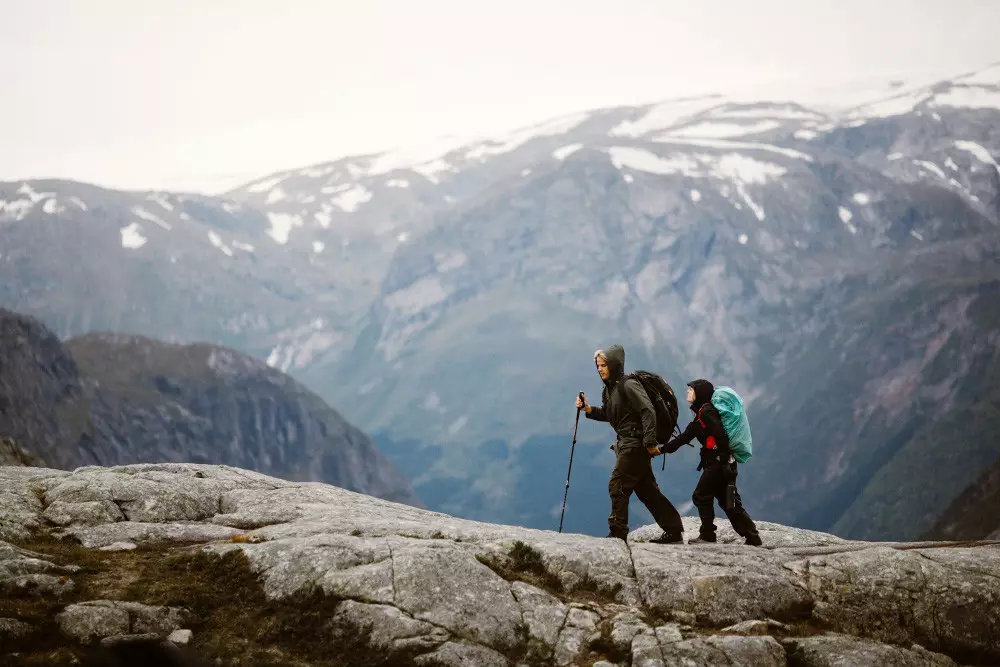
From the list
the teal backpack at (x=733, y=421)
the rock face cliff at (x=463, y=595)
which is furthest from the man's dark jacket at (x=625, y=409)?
the rock face cliff at (x=463, y=595)

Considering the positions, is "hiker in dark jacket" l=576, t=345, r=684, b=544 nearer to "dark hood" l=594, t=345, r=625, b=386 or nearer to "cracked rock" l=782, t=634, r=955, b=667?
"dark hood" l=594, t=345, r=625, b=386

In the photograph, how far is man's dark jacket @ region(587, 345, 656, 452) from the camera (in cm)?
2317

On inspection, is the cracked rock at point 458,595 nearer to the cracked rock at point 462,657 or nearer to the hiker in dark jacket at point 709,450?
the cracked rock at point 462,657

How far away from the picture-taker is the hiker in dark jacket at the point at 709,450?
923 inches

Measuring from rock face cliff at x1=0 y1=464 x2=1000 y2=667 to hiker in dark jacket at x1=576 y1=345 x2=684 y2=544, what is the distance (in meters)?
1.23

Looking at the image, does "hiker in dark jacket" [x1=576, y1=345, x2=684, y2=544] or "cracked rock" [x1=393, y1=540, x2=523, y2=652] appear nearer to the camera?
"cracked rock" [x1=393, y1=540, x2=523, y2=652]

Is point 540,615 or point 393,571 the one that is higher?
point 393,571

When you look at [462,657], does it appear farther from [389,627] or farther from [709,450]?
[709,450]

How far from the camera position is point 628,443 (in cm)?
2339

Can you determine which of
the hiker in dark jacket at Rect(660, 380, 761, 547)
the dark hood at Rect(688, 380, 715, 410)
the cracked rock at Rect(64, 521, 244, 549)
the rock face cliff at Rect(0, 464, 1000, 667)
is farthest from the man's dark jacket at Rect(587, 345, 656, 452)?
the cracked rock at Rect(64, 521, 244, 549)

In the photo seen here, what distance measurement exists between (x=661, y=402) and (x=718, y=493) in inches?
107

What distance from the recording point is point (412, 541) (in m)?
21.6

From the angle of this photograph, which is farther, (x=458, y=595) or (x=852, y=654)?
(x=458, y=595)

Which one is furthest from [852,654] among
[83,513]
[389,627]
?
[83,513]
